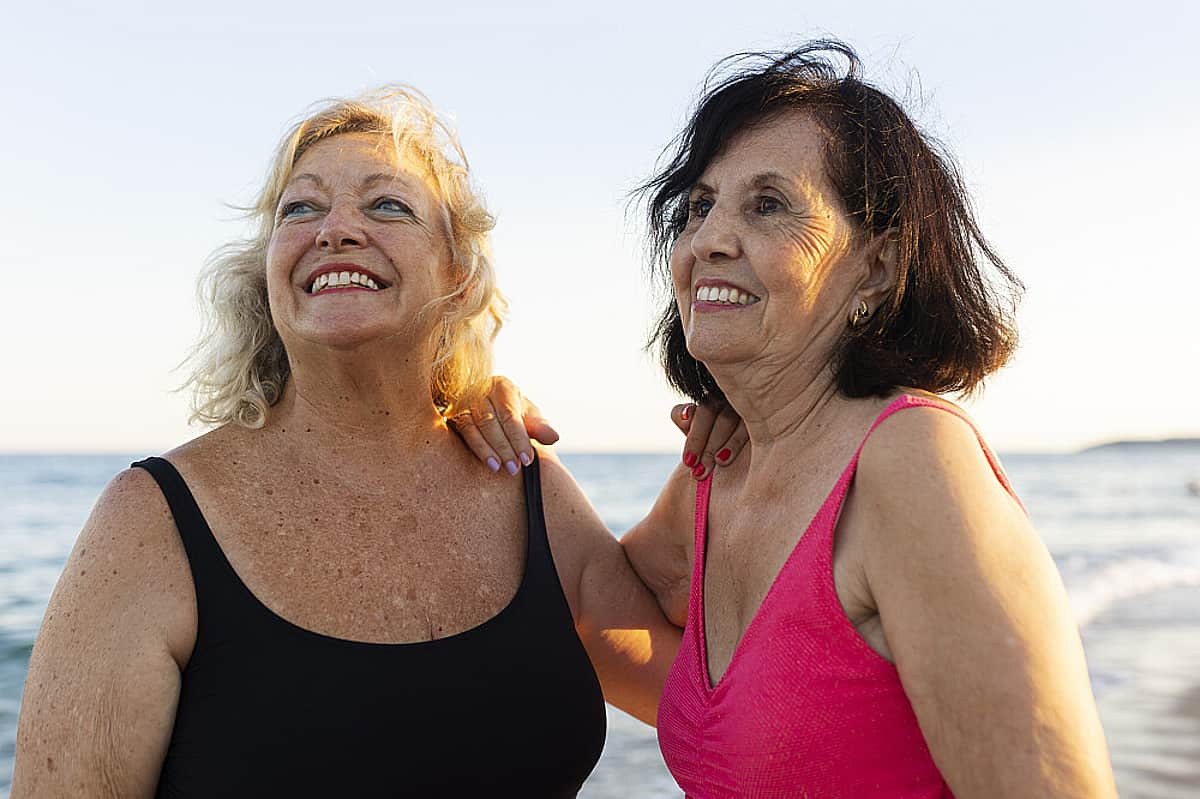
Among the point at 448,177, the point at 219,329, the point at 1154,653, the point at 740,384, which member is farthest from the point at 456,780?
the point at 1154,653

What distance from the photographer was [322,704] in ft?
8.59

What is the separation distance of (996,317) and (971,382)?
6.1 inches

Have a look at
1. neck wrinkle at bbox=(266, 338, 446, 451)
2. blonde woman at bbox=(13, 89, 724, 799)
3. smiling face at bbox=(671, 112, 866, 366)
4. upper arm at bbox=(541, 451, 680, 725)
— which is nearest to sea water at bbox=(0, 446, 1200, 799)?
upper arm at bbox=(541, 451, 680, 725)

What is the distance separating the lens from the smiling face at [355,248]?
290 centimetres

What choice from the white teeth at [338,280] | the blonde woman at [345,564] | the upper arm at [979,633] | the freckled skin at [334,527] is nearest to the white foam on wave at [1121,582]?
the freckled skin at [334,527]

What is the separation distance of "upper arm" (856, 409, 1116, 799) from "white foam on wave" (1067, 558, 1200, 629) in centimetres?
968

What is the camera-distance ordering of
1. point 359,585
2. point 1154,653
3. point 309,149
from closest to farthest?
point 359,585 → point 309,149 → point 1154,653

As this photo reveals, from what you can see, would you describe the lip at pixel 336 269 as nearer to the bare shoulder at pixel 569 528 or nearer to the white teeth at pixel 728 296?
the bare shoulder at pixel 569 528

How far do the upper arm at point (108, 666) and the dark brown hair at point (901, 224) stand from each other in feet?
5.08

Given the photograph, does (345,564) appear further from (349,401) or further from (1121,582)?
(1121,582)

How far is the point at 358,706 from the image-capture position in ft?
8.70

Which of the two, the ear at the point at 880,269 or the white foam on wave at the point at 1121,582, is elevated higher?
the ear at the point at 880,269

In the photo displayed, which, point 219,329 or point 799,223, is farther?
point 219,329

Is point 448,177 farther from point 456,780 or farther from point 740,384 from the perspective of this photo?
point 456,780
